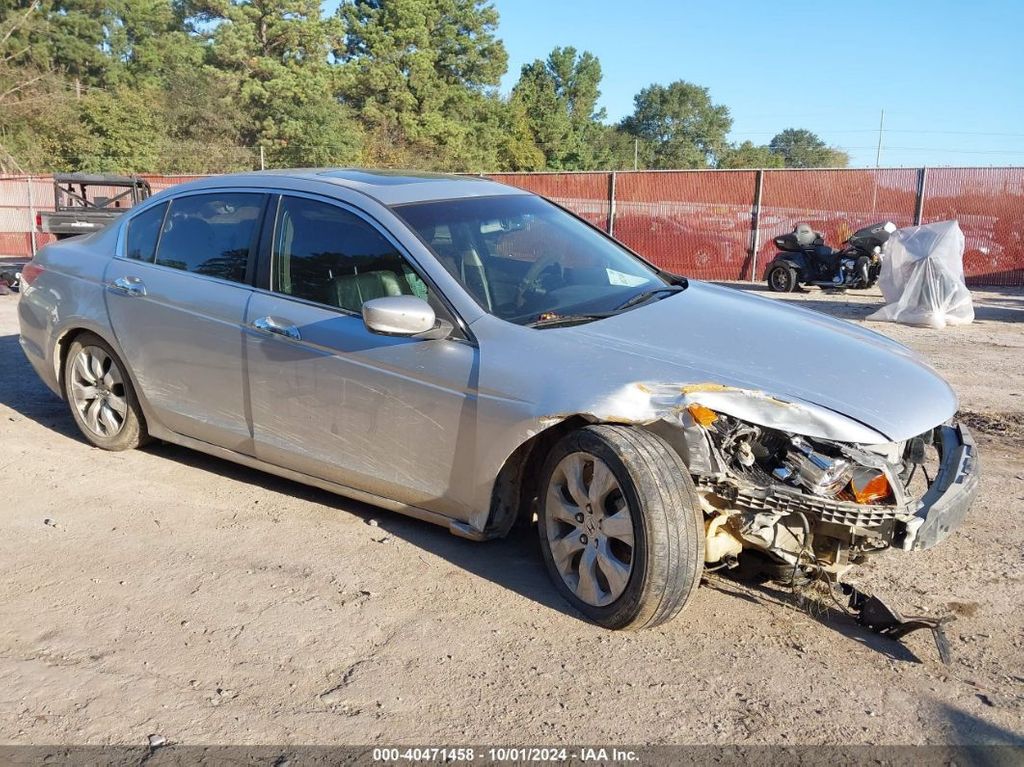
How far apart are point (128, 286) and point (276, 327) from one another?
1324 millimetres

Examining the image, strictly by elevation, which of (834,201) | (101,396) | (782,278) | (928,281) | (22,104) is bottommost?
(101,396)

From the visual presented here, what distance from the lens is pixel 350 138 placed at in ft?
133

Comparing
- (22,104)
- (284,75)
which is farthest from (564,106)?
(22,104)

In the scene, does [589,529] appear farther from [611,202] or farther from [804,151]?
[804,151]

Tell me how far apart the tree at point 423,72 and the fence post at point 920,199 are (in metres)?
31.7

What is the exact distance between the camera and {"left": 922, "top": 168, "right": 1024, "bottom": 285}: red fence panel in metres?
16.4

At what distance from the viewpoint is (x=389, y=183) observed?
457 cm

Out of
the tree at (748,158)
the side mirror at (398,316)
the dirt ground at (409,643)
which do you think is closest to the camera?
the dirt ground at (409,643)

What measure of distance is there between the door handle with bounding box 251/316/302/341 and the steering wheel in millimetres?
1037

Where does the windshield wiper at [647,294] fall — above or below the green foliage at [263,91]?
below

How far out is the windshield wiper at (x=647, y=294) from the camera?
415 centimetres

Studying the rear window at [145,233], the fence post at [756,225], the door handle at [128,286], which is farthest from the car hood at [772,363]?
the fence post at [756,225]

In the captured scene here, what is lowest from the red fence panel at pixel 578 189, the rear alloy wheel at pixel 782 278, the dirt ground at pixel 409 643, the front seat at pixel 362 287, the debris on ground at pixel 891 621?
the dirt ground at pixel 409 643

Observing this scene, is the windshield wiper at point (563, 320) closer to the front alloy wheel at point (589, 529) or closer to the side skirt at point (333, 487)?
the front alloy wheel at point (589, 529)
